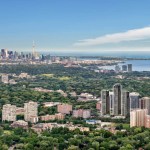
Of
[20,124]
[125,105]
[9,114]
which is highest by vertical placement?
[125,105]

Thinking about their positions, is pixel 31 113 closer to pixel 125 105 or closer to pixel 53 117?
pixel 53 117

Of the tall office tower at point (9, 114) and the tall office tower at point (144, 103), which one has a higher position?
the tall office tower at point (144, 103)

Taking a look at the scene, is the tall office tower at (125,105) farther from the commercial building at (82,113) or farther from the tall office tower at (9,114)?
the tall office tower at (9,114)

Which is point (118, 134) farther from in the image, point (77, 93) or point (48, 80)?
point (48, 80)

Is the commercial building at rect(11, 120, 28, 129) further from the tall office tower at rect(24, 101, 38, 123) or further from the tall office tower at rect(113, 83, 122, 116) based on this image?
the tall office tower at rect(113, 83, 122, 116)

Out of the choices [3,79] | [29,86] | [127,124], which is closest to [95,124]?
[127,124]

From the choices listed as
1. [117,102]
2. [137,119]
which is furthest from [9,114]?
[137,119]

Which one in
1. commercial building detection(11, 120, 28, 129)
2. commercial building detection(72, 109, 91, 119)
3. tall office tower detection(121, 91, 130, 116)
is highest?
tall office tower detection(121, 91, 130, 116)

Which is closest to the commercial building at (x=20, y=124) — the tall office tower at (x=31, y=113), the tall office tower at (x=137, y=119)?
the tall office tower at (x=31, y=113)

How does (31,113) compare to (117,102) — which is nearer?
(31,113)

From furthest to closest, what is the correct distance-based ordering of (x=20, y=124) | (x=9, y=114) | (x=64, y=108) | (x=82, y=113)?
1. (x=64, y=108)
2. (x=82, y=113)
3. (x=9, y=114)
4. (x=20, y=124)

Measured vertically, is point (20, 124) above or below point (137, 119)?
below

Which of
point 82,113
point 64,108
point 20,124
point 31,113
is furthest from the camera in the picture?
point 64,108

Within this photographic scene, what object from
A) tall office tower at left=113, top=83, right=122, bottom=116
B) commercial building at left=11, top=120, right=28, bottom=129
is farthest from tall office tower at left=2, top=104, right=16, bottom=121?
tall office tower at left=113, top=83, right=122, bottom=116
